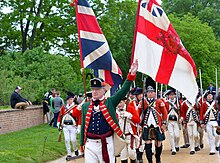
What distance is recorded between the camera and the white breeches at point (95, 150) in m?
8.20

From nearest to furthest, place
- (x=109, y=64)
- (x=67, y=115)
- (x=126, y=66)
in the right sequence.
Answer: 1. (x=109, y=64)
2. (x=67, y=115)
3. (x=126, y=66)

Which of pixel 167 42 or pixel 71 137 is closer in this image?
pixel 167 42

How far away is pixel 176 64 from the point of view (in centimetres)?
942

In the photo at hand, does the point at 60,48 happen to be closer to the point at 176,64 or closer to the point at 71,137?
the point at 71,137

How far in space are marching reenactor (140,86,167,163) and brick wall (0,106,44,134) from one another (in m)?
8.90

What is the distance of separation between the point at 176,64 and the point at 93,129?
7.00 feet

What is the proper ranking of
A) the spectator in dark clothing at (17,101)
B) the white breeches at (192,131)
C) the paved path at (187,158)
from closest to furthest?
1. the paved path at (187,158)
2. the white breeches at (192,131)
3. the spectator in dark clothing at (17,101)

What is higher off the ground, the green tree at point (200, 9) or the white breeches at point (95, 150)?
the green tree at point (200, 9)

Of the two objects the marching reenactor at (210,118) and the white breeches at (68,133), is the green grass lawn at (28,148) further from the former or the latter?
the marching reenactor at (210,118)

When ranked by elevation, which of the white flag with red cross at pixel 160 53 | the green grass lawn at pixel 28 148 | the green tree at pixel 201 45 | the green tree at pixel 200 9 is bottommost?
the green grass lawn at pixel 28 148

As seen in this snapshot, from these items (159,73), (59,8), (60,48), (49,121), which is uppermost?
(59,8)

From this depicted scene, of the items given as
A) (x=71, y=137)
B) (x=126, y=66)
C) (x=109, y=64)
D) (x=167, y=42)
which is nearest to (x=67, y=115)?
(x=71, y=137)

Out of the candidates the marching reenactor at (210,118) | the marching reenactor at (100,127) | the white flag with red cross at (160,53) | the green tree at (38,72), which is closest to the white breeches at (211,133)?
the marching reenactor at (210,118)

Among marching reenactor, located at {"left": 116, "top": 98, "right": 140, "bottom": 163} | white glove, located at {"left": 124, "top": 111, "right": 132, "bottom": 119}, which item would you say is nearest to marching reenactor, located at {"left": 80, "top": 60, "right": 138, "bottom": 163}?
white glove, located at {"left": 124, "top": 111, "right": 132, "bottom": 119}
